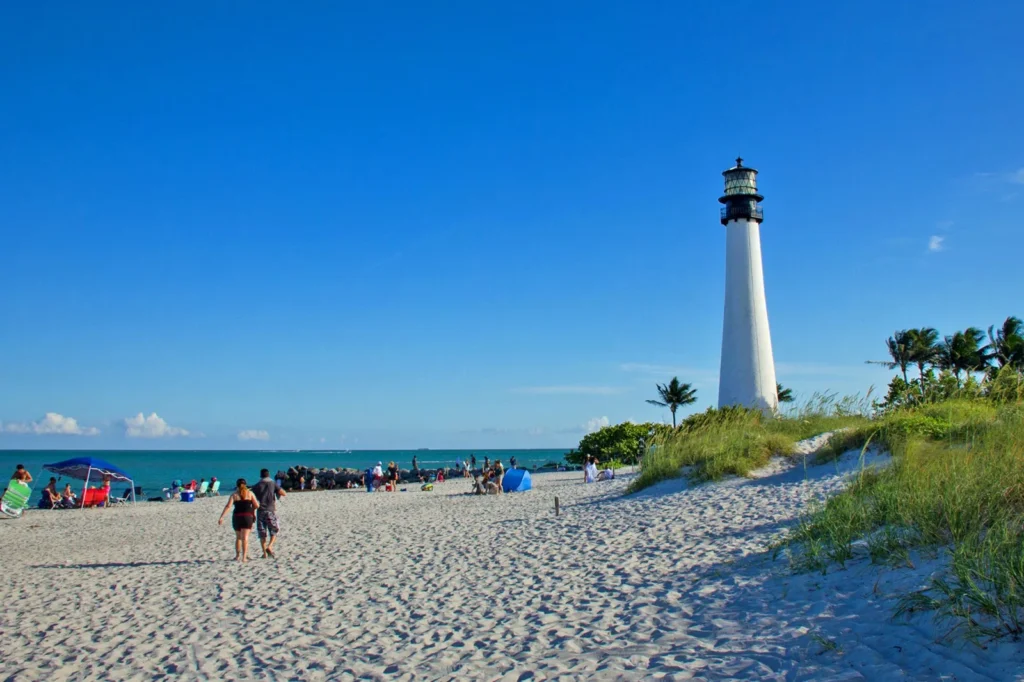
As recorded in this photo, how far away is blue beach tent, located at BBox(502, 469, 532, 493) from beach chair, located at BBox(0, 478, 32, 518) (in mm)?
14952

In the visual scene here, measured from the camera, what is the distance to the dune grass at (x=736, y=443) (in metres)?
16.0

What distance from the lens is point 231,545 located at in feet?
48.9

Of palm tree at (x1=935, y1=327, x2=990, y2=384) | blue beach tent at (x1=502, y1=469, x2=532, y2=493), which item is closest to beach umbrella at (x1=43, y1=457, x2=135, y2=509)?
blue beach tent at (x1=502, y1=469, x2=532, y2=493)

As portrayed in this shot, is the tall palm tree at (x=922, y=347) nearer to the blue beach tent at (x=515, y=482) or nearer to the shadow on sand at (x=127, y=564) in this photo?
the blue beach tent at (x=515, y=482)

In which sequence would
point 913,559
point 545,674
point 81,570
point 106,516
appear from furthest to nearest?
point 106,516
point 81,570
point 913,559
point 545,674

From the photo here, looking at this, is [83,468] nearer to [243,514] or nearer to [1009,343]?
[243,514]

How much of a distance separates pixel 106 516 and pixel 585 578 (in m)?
20.7

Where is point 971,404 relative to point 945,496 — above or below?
above

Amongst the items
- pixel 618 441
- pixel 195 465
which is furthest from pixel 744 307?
pixel 195 465

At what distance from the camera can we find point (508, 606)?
8125 mm

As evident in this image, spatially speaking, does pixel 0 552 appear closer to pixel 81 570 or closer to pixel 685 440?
pixel 81 570

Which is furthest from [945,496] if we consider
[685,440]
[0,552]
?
[0,552]

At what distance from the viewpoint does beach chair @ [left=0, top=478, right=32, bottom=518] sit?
23344 mm

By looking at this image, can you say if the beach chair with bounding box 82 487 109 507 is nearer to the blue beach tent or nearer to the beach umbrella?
the beach umbrella
